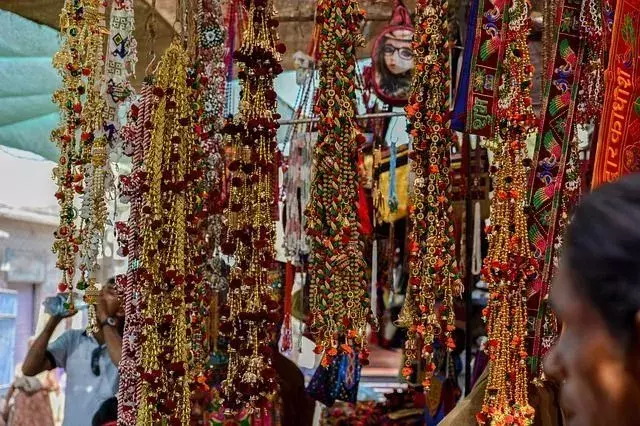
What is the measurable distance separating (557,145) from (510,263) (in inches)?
10.1

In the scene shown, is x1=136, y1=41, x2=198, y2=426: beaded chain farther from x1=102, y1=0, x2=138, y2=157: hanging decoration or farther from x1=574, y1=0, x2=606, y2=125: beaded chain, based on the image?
x1=574, y1=0, x2=606, y2=125: beaded chain

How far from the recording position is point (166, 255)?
1.75 meters

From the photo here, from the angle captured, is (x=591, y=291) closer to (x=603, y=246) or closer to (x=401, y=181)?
(x=603, y=246)

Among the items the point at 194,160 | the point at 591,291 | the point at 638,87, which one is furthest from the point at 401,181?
the point at 591,291

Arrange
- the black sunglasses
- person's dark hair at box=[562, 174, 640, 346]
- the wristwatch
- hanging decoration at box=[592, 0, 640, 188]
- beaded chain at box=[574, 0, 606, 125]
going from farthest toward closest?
1. the black sunglasses
2. the wristwatch
3. beaded chain at box=[574, 0, 606, 125]
4. hanging decoration at box=[592, 0, 640, 188]
5. person's dark hair at box=[562, 174, 640, 346]

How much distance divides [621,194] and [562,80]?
1.15 m

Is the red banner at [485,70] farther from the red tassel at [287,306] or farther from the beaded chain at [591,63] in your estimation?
the red tassel at [287,306]

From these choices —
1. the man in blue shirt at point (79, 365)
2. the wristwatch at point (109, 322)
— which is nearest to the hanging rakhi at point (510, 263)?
the wristwatch at point (109, 322)

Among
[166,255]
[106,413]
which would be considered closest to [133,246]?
[166,255]

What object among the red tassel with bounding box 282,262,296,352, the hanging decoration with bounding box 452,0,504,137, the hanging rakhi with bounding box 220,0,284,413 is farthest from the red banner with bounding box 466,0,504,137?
the red tassel with bounding box 282,262,296,352

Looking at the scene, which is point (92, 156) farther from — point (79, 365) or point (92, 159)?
point (79, 365)

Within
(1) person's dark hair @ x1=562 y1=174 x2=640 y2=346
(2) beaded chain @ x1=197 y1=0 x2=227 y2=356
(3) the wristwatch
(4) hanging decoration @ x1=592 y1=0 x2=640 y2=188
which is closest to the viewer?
(1) person's dark hair @ x1=562 y1=174 x2=640 y2=346

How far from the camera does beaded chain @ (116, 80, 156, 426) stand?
5.83ft

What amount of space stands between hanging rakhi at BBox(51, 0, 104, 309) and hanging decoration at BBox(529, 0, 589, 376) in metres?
0.88
